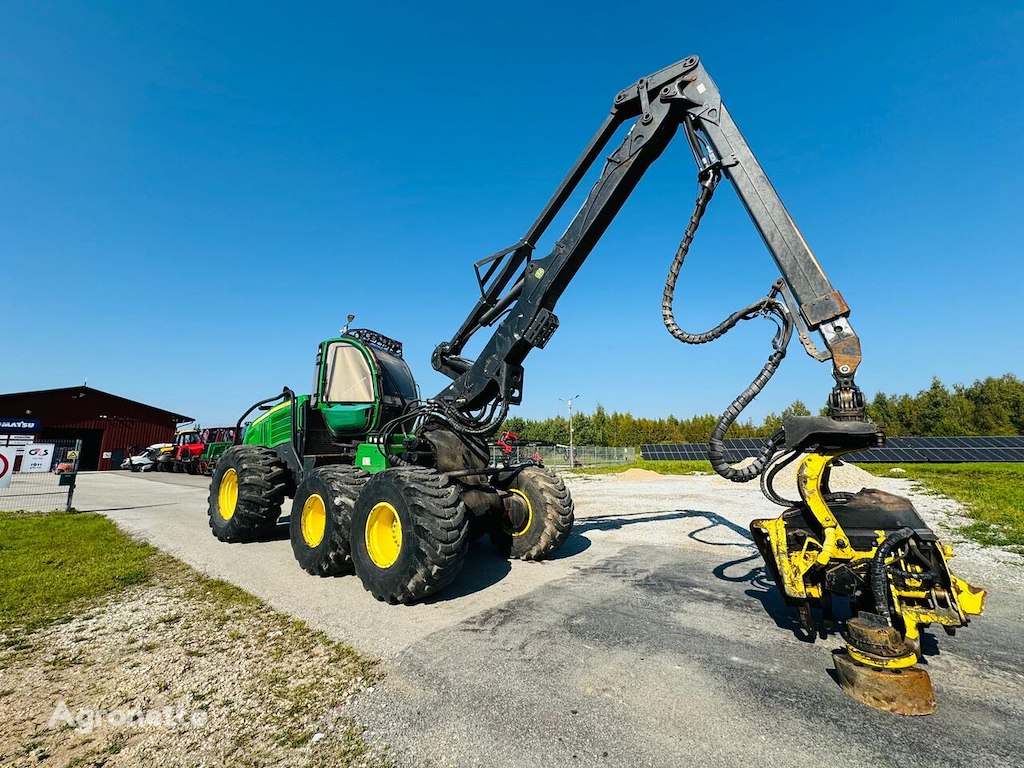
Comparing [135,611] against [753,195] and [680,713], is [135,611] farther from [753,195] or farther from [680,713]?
[753,195]

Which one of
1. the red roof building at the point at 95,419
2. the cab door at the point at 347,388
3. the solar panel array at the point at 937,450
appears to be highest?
the red roof building at the point at 95,419

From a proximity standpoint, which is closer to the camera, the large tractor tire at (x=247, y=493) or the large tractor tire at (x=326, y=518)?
the large tractor tire at (x=326, y=518)

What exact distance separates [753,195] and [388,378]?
555 centimetres

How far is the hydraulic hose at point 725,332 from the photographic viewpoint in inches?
160

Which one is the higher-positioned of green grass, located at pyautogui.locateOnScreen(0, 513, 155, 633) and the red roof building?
the red roof building

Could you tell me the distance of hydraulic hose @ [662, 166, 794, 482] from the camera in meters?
4.07

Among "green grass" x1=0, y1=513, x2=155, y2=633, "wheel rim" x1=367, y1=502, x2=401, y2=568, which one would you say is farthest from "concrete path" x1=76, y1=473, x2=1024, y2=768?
"green grass" x1=0, y1=513, x2=155, y2=633

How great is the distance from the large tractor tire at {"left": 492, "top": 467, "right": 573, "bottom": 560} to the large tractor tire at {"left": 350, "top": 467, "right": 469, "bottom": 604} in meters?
1.83

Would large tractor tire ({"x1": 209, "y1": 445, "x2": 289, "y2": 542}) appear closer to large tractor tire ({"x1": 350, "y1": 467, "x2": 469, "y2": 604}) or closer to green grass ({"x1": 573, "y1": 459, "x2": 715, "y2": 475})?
large tractor tire ({"x1": 350, "y1": 467, "x2": 469, "y2": 604})

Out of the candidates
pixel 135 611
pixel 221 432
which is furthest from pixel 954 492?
pixel 221 432

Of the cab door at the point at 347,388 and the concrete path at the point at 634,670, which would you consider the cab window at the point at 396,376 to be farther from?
the concrete path at the point at 634,670

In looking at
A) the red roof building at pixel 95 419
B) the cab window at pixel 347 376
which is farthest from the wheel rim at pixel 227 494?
the red roof building at pixel 95 419

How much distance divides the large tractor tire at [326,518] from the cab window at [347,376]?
4.85 feet

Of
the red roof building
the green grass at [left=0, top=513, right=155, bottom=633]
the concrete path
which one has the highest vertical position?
the red roof building
